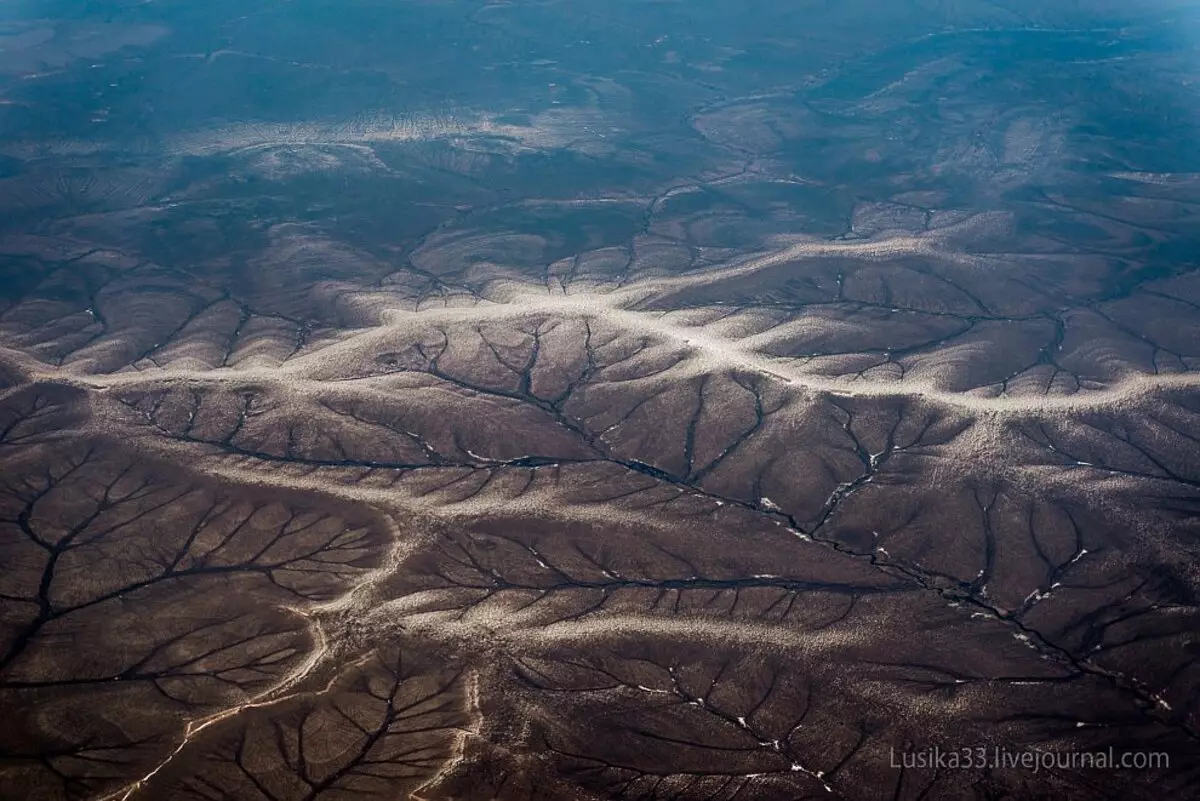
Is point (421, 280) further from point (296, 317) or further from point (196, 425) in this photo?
point (196, 425)

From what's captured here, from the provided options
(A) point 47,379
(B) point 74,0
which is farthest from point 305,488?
(B) point 74,0

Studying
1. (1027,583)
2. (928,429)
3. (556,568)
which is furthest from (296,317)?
(1027,583)

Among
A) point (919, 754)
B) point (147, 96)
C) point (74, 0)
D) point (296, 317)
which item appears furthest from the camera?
point (74, 0)

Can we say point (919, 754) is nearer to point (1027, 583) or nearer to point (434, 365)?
point (1027, 583)

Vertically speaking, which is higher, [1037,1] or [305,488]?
[1037,1]

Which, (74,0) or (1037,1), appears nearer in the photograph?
(74,0)

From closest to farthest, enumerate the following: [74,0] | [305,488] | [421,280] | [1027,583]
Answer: [1027,583], [305,488], [421,280], [74,0]
